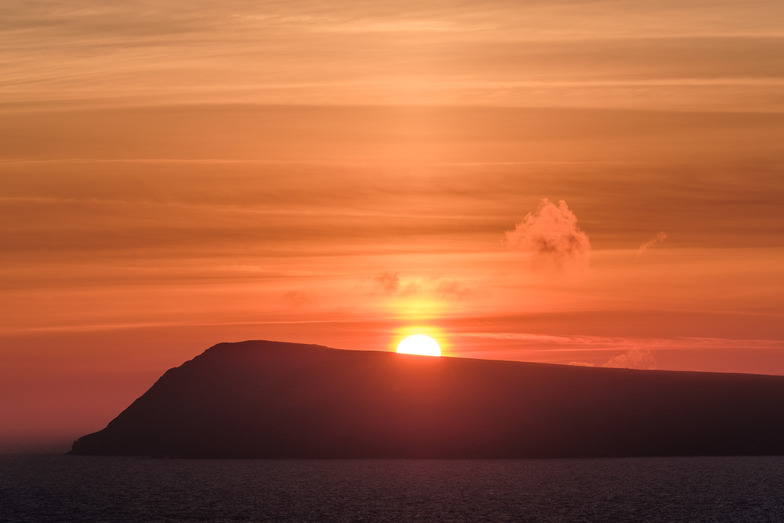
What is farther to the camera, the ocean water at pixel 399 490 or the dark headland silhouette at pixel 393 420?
the dark headland silhouette at pixel 393 420

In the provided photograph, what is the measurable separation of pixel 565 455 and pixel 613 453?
878cm

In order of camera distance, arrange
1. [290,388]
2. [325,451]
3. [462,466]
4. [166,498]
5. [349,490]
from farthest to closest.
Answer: [290,388], [325,451], [462,466], [349,490], [166,498]

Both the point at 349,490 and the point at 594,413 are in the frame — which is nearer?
the point at 349,490

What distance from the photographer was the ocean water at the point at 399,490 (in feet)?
307

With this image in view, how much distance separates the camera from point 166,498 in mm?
108625

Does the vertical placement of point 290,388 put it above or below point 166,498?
above

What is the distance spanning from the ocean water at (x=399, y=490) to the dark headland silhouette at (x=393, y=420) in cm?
971

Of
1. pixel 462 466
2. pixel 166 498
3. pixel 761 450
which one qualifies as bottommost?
pixel 166 498

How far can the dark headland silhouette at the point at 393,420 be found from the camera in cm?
18025

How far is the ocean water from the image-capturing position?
307 ft

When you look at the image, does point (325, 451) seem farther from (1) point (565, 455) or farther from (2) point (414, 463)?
(1) point (565, 455)

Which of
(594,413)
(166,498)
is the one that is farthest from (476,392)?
(166,498)

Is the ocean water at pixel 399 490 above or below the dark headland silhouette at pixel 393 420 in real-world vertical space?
below

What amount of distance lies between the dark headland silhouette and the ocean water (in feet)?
31.9
